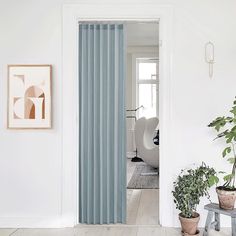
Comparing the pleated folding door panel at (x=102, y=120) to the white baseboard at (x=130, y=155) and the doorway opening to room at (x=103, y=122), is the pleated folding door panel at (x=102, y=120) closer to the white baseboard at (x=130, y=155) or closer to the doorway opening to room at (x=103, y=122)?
the doorway opening to room at (x=103, y=122)

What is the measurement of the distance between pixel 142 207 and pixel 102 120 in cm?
131

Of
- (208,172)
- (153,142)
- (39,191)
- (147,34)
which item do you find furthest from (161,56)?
(147,34)

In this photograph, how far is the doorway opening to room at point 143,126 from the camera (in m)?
4.14

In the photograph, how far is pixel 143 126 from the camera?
19.6 feet

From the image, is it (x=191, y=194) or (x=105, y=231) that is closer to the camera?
(x=191, y=194)

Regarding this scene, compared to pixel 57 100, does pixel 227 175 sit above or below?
below

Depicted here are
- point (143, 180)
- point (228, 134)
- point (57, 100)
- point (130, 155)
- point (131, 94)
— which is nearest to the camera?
point (228, 134)

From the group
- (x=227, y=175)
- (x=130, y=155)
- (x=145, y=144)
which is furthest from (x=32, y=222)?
(x=130, y=155)

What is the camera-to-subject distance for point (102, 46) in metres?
3.39

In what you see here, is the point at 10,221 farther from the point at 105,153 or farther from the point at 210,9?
the point at 210,9

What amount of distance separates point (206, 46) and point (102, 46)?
1.03m

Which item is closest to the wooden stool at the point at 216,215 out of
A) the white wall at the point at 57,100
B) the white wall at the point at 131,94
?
the white wall at the point at 57,100

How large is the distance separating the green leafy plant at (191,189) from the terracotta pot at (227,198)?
13cm

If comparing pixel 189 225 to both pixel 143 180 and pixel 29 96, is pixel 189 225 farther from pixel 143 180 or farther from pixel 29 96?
pixel 143 180
